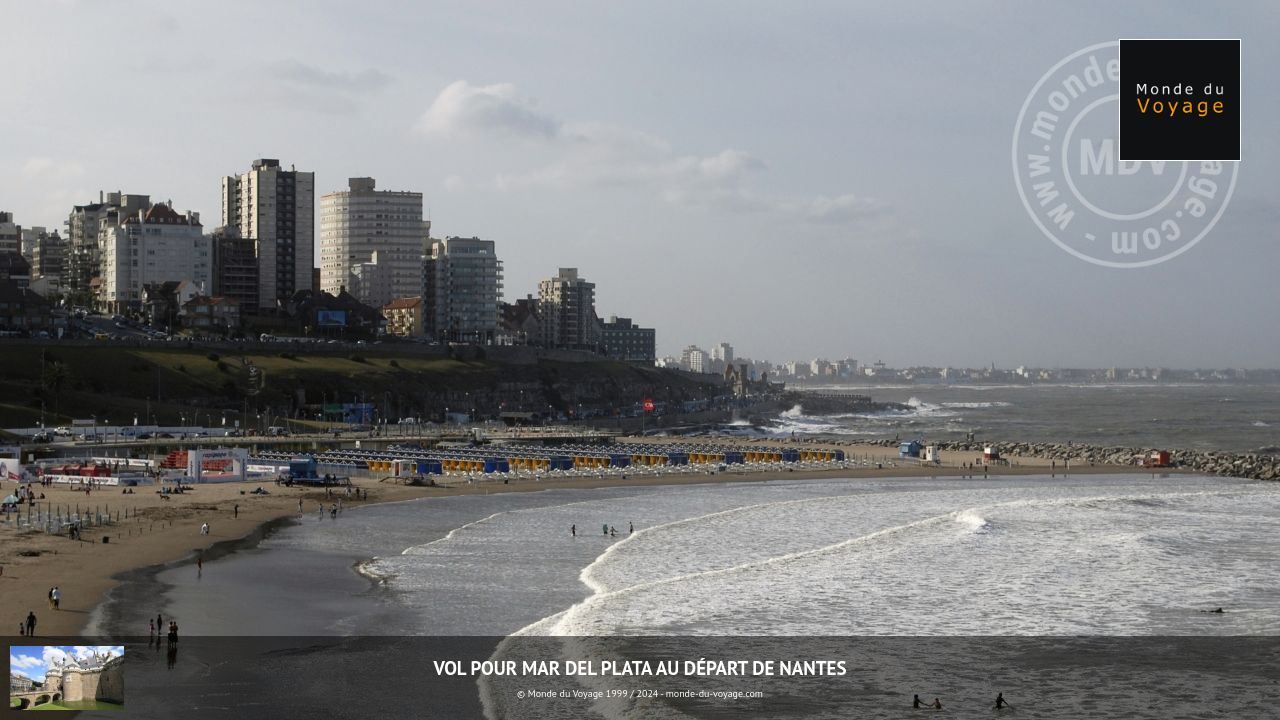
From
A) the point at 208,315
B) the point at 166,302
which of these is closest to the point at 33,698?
the point at 208,315

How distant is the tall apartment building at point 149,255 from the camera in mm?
190750

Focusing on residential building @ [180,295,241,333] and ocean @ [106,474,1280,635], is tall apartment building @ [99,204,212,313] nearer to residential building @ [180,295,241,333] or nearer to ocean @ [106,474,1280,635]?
residential building @ [180,295,241,333]

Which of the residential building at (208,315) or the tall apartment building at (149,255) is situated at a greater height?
the tall apartment building at (149,255)

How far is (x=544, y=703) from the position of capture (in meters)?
27.9

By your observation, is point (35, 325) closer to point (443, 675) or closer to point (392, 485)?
point (392, 485)

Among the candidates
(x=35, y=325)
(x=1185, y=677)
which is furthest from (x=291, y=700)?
(x=35, y=325)

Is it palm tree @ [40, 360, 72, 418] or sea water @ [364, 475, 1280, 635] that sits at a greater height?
palm tree @ [40, 360, 72, 418]

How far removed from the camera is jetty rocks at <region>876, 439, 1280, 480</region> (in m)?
102
